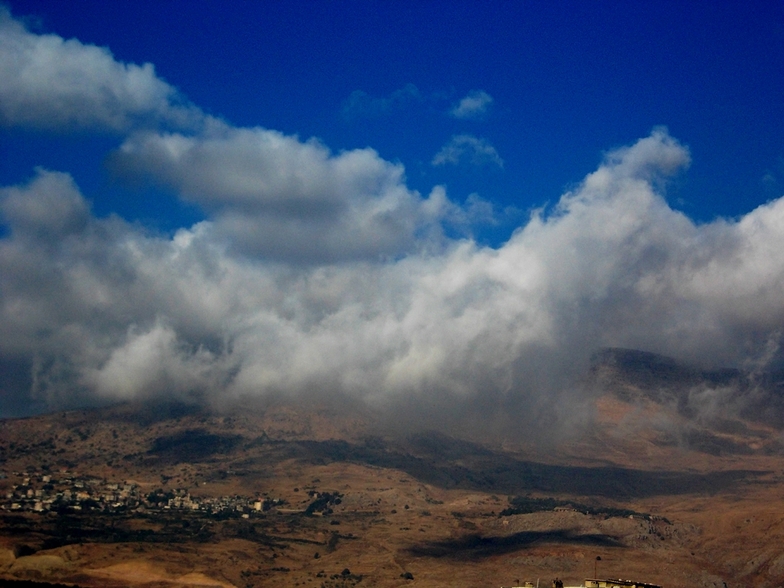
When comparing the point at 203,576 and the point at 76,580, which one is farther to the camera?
the point at 203,576

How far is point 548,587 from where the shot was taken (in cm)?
17212

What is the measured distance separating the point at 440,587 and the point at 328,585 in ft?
90.1

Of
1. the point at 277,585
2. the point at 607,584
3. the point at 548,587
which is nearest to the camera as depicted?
the point at 607,584

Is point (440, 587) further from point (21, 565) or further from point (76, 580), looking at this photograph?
point (21, 565)

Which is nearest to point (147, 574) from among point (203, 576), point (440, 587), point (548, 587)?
point (203, 576)

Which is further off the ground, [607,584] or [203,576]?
[607,584]

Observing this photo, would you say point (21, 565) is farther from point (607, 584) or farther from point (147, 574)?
point (607, 584)

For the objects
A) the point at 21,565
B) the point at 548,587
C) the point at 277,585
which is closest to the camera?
the point at 548,587

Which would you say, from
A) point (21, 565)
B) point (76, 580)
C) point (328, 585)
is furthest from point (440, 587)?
point (21, 565)

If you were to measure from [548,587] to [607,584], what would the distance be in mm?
84647

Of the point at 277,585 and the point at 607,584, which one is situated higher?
the point at 607,584

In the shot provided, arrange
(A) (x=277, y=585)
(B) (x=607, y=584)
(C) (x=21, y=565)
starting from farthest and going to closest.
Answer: (A) (x=277, y=585), (C) (x=21, y=565), (B) (x=607, y=584)

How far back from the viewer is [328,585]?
7844 inches

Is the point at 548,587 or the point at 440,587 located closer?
the point at 548,587
